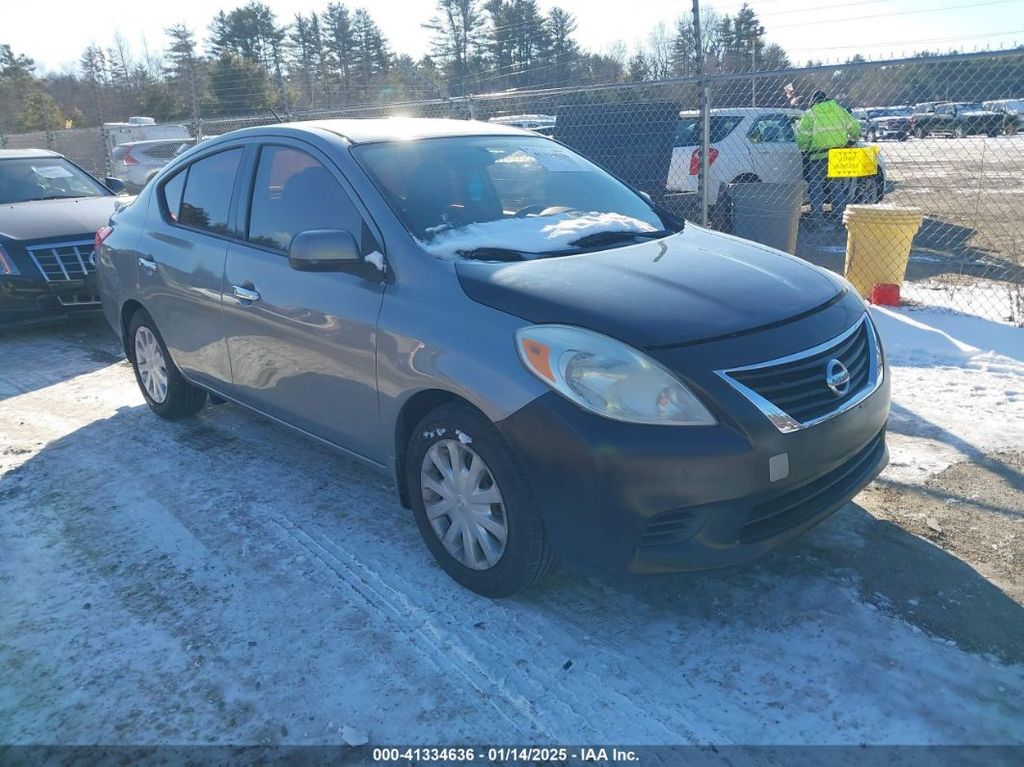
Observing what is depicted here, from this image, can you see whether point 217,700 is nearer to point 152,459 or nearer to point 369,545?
point 369,545

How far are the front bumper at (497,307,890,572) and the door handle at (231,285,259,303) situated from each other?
5.79 feet

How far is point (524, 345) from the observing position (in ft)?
8.96

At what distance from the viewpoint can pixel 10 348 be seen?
7.34 metres

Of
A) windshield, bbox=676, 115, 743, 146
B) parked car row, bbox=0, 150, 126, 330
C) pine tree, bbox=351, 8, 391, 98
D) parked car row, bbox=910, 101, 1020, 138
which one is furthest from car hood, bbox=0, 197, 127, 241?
pine tree, bbox=351, 8, 391, 98

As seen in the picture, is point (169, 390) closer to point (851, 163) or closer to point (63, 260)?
point (63, 260)

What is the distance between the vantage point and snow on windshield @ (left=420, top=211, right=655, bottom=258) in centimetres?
329

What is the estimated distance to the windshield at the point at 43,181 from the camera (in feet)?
27.5

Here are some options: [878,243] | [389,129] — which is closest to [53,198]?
[389,129]

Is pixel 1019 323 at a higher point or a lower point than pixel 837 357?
lower

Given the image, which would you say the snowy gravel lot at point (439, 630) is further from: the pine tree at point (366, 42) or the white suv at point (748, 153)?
the pine tree at point (366, 42)

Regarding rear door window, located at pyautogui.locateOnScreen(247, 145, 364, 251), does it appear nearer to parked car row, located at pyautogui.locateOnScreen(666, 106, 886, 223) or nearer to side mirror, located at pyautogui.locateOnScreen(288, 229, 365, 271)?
side mirror, located at pyautogui.locateOnScreen(288, 229, 365, 271)

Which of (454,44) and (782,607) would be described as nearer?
(782,607)

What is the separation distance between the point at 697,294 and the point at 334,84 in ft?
112

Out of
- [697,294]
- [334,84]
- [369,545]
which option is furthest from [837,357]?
[334,84]
